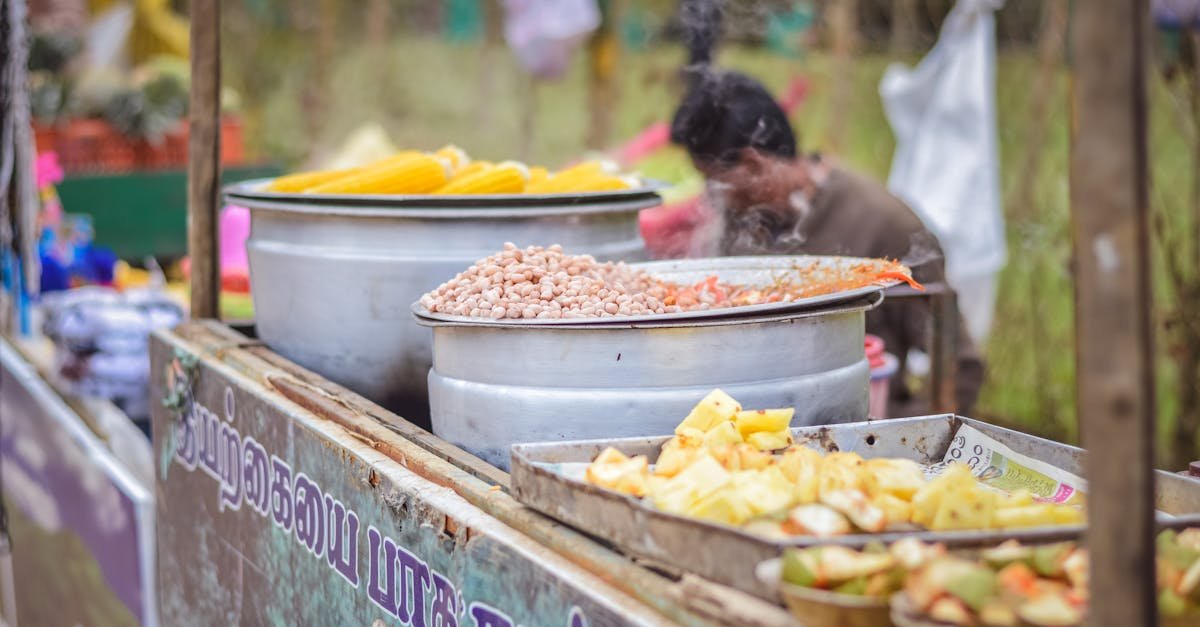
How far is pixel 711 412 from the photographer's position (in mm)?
1577

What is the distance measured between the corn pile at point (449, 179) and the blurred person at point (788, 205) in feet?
1.77

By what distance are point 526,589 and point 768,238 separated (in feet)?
6.19

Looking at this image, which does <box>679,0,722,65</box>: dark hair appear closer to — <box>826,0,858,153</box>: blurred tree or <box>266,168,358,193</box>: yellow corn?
<box>826,0,858,153</box>: blurred tree

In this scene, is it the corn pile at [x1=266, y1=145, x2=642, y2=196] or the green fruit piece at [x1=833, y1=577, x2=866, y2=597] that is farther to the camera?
the corn pile at [x1=266, y1=145, x2=642, y2=196]

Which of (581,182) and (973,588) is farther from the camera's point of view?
(581,182)

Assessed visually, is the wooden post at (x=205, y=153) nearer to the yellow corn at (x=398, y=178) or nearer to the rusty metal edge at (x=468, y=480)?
the rusty metal edge at (x=468, y=480)

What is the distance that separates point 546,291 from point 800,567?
32.0 inches

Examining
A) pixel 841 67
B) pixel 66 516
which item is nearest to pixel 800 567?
pixel 66 516

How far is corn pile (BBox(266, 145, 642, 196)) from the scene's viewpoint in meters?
2.40

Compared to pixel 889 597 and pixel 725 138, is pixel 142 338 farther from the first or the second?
pixel 889 597

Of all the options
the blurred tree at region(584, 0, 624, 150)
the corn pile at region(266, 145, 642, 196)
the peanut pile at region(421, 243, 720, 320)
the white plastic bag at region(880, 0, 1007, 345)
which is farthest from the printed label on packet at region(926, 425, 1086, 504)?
the blurred tree at region(584, 0, 624, 150)

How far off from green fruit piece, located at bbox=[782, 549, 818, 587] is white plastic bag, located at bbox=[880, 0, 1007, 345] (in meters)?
3.92

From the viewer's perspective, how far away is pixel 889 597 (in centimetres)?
110

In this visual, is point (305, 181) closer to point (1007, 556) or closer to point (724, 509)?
point (724, 509)
